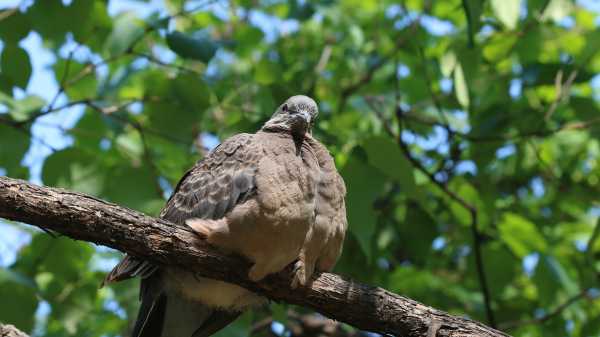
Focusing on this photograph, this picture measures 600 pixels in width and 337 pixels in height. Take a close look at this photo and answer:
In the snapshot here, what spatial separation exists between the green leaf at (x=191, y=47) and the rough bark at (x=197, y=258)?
1.51 m

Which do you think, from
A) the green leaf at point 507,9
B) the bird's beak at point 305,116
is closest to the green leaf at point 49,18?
the bird's beak at point 305,116

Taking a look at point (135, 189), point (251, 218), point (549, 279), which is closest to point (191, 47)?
point (135, 189)

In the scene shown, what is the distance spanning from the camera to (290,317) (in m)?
6.25

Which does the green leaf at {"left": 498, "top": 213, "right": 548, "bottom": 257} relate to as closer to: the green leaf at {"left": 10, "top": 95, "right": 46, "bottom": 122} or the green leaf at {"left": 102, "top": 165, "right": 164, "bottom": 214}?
the green leaf at {"left": 102, "top": 165, "right": 164, "bottom": 214}

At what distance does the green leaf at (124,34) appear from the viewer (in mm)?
5320

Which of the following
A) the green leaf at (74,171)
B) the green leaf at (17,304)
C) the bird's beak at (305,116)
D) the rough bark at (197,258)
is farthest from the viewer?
the green leaf at (74,171)

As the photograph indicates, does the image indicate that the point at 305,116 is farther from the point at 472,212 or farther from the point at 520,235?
the point at 520,235

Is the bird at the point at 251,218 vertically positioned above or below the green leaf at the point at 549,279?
below

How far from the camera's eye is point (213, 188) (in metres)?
4.19

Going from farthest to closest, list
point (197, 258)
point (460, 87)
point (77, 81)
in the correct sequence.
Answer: point (77, 81)
point (460, 87)
point (197, 258)

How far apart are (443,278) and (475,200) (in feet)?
6.17

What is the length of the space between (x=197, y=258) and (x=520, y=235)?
3536mm

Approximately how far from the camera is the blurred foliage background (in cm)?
482

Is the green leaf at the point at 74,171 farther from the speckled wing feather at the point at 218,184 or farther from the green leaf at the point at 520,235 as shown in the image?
the green leaf at the point at 520,235
